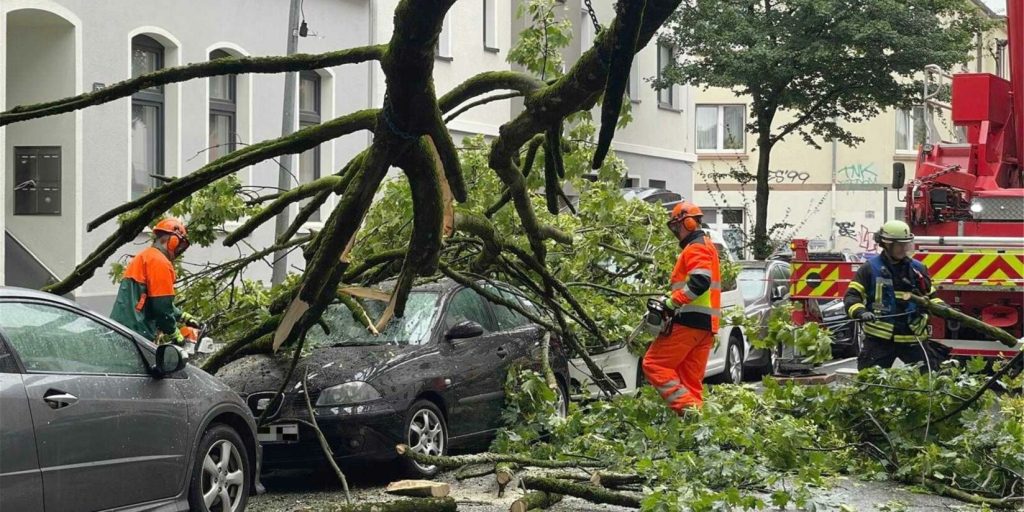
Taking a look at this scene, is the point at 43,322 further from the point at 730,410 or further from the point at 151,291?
the point at 730,410

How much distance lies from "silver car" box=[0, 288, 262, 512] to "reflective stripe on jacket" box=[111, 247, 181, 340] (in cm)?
188

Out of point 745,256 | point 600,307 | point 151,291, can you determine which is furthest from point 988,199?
point 745,256

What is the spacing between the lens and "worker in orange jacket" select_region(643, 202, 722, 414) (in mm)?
9969

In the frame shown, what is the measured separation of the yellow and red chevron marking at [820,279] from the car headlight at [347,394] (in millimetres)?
9541

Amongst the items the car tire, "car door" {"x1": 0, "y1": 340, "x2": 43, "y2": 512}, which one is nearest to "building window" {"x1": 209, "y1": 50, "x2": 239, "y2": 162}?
the car tire

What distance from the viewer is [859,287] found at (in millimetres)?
11203

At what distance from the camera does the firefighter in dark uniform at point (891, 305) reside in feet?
35.9

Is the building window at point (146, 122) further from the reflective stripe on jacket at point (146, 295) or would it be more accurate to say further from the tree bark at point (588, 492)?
the tree bark at point (588, 492)

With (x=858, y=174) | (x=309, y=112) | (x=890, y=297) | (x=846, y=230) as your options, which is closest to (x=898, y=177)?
(x=890, y=297)

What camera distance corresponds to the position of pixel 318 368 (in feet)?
31.4

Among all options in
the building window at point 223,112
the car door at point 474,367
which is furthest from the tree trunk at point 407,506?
the building window at point 223,112

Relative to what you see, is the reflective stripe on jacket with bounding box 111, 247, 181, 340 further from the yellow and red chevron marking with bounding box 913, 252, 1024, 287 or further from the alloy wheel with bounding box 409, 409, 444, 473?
the yellow and red chevron marking with bounding box 913, 252, 1024, 287

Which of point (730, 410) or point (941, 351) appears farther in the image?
point (941, 351)

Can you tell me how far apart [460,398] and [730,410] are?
1.91 m
